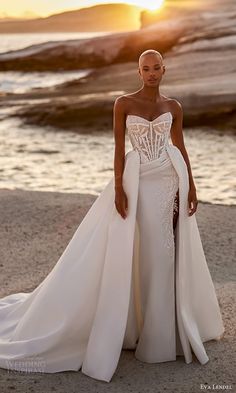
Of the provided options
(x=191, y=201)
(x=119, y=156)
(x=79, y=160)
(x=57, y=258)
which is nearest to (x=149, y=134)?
(x=119, y=156)

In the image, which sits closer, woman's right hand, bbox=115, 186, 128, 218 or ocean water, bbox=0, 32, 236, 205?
woman's right hand, bbox=115, 186, 128, 218

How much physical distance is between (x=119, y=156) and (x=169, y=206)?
427mm

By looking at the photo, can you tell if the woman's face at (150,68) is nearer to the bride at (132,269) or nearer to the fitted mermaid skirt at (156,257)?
the bride at (132,269)

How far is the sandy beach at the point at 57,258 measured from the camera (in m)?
4.27

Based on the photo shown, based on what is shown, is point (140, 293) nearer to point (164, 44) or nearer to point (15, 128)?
point (15, 128)

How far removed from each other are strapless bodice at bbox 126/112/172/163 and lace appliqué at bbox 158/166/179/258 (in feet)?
0.50

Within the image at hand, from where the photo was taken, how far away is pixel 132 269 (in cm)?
→ 445

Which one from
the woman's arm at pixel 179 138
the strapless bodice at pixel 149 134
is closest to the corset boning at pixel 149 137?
the strapless bodice at pixel 149 134

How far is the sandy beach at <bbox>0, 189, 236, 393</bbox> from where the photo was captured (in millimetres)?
4273

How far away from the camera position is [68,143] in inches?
654

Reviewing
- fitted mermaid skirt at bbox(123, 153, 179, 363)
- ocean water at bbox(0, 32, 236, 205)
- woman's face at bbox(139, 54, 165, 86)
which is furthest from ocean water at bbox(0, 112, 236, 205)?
woman's face at bbox(139, 54, 165, 86)

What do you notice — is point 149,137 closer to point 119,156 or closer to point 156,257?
point 119,156

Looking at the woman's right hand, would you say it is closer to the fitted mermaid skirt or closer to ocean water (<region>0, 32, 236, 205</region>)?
the fitted mermaid skirt

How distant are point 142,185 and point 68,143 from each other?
1240cm
